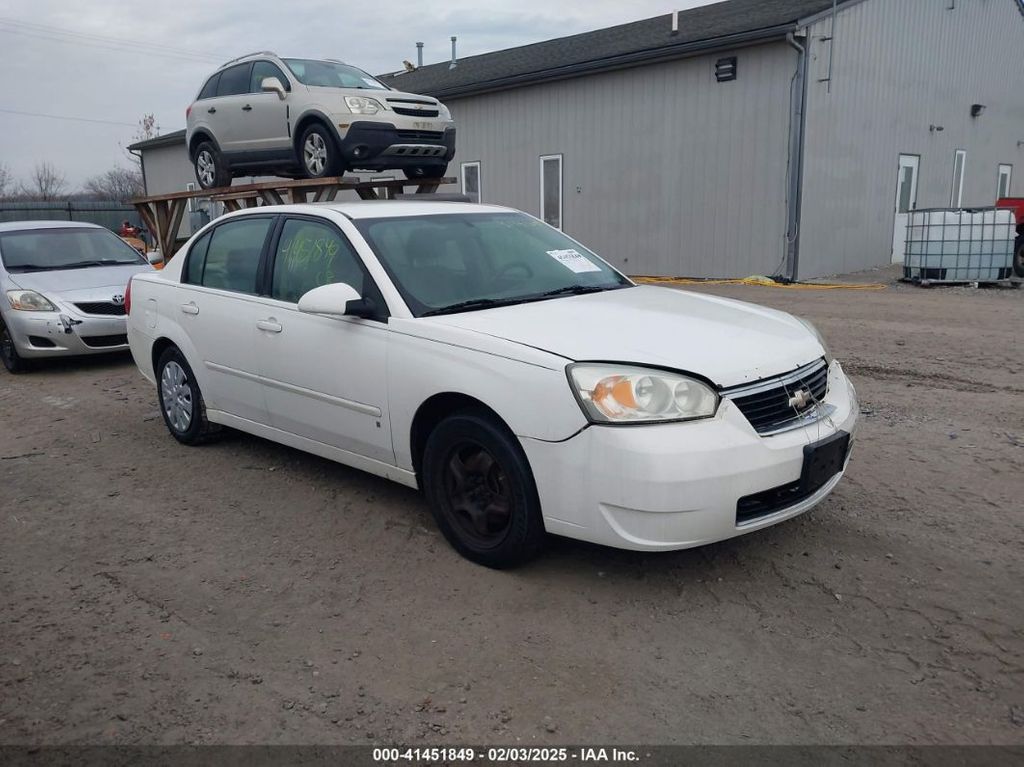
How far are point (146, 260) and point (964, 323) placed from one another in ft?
31.6

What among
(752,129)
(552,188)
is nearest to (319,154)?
(752,129)

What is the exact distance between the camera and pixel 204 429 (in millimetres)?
5703

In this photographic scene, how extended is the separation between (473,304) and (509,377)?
763 millimetres

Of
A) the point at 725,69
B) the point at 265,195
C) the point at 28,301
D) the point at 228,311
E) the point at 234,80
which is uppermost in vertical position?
the point at 725,69

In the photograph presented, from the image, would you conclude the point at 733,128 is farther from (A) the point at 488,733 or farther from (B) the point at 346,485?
(A) the point at 488,733

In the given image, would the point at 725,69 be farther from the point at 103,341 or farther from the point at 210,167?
the point at 103,341

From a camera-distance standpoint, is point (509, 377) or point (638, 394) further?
point (509, 377)

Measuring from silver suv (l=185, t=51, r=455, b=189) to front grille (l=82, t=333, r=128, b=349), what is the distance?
2.53m

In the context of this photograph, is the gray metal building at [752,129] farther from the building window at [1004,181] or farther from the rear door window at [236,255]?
the rear door window at [236,255]

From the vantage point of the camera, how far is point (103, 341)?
8.70 m

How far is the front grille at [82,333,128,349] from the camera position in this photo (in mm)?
8602

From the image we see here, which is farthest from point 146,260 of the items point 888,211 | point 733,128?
point 888,211

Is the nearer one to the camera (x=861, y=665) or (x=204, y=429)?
(x=861, y=665)

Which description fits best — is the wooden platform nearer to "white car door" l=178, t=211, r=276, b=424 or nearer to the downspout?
"white car door" l=178, t=211, r=276, b=424
